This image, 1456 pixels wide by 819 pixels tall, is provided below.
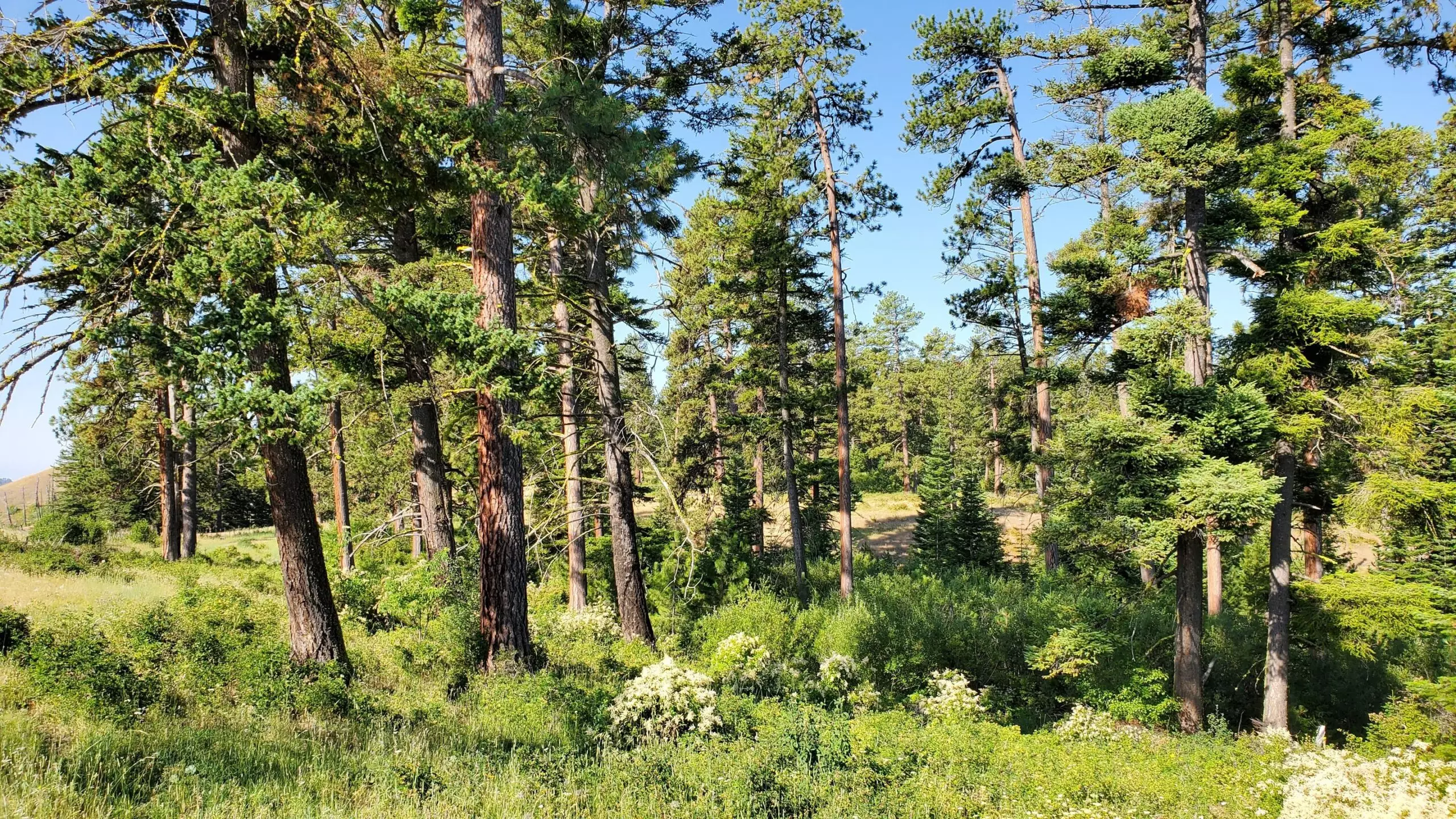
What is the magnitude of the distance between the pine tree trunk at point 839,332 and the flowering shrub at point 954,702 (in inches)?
224

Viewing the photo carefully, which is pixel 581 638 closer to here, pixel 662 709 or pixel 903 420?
pixel 662 709

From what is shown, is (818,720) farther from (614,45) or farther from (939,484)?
(939,484)

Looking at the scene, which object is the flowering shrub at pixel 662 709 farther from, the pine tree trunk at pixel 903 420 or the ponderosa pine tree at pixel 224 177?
the pine tree trunk at pixel 903 420

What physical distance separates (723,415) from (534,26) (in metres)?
11.3

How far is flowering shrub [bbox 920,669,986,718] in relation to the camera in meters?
10.1

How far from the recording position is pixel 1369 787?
6.82 metres

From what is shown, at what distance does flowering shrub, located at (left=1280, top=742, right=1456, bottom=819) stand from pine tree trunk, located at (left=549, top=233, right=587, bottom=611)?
9.65 meters

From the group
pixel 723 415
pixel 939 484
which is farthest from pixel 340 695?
pixel 939 484

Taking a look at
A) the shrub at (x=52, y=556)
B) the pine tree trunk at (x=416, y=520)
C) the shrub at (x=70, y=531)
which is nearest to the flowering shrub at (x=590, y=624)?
the pine tree trunk at (x=416, y=520)

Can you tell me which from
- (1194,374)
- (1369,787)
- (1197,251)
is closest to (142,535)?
(1194,374)

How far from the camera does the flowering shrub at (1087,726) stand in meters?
9.72

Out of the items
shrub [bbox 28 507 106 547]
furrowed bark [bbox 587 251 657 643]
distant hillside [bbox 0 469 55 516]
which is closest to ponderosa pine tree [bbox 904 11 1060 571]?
furrowed bark [bbox 587 251 657 643]

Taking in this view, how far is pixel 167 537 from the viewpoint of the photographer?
66.5 ft

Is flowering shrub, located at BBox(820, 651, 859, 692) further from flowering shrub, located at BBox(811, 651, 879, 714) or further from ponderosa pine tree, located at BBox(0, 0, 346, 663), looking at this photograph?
ponderosa pine tree, located at BBox(0, 0, 346, 663)
